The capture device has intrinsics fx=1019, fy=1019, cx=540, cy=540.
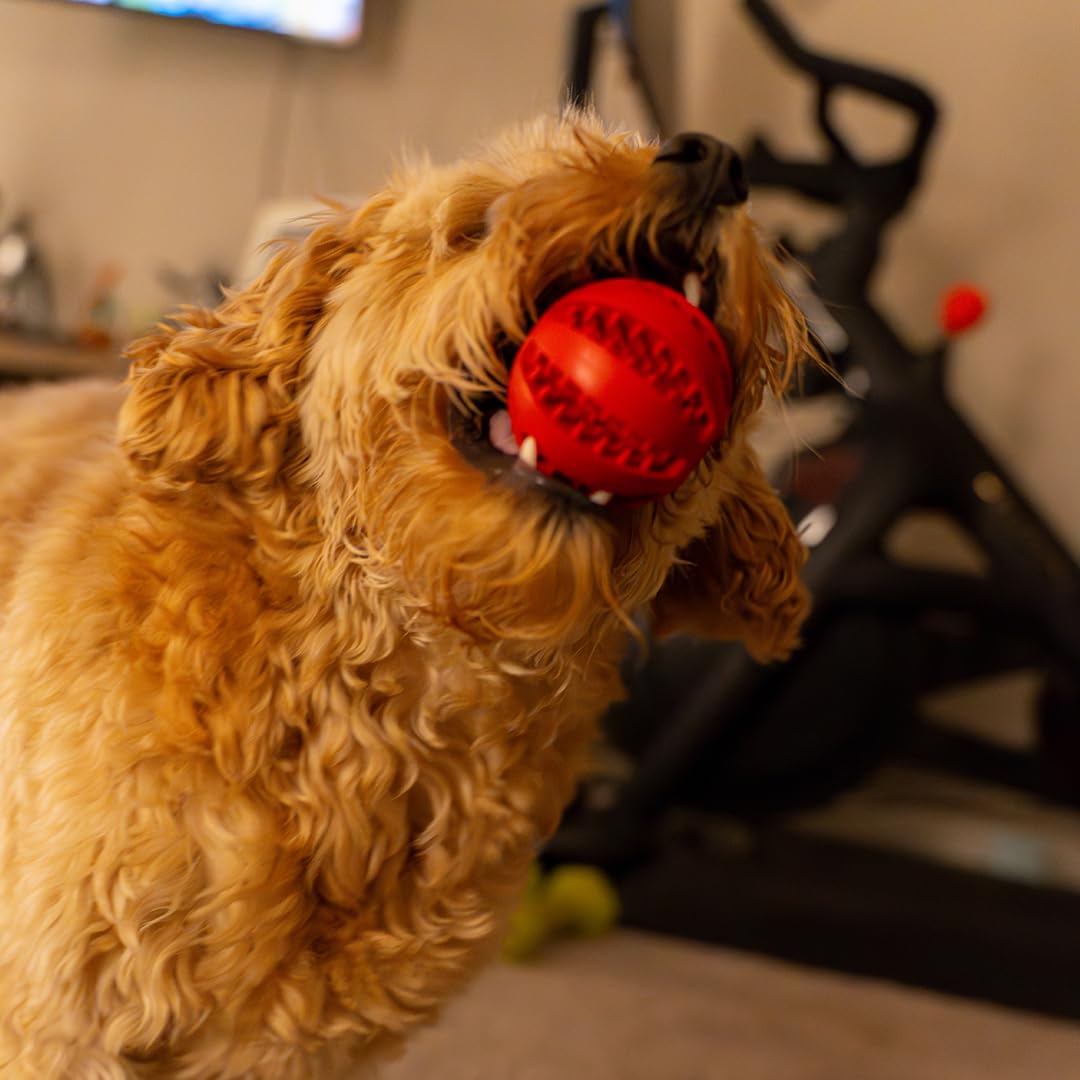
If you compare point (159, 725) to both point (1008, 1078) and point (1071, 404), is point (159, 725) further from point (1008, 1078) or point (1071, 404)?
point (1071, 404)

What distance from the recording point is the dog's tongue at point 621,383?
22.4 inches

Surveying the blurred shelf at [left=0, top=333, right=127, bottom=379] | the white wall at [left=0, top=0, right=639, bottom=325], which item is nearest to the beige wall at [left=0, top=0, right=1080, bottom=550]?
the white wall at [left=0, top=0, right=639, bottom=325]

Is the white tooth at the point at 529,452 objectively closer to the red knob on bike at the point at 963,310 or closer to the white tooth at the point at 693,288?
the white tooth at the point at 693,288

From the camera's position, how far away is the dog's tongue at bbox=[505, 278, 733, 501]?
570mm

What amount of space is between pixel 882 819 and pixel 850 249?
3.80 feet

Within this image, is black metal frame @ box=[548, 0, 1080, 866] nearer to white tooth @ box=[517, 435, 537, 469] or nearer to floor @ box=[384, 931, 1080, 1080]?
floor @ box=[384, 931, 1080, 1080]

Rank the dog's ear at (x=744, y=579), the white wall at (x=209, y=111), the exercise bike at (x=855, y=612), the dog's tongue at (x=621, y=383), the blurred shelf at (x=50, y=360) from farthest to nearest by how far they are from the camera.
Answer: the white wall at (x=209, y=111) < the blurred shelf at (x=50, y=360) < the exercise bike at (x=855, y=612) < the dog's ear at (x=744, y=579) < the dog's tongue at (x=621, y=383)

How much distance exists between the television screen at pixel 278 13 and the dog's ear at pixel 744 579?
1853 mm

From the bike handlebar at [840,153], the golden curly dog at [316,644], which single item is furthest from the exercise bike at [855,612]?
the golden curly dog at [316,644]

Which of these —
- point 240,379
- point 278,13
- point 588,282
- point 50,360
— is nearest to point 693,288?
point 588,282

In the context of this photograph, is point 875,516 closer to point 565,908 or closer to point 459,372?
point 565,908

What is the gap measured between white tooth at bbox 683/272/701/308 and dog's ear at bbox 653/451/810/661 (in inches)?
9.3

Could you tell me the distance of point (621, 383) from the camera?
57 cm

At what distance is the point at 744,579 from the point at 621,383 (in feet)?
1.16
